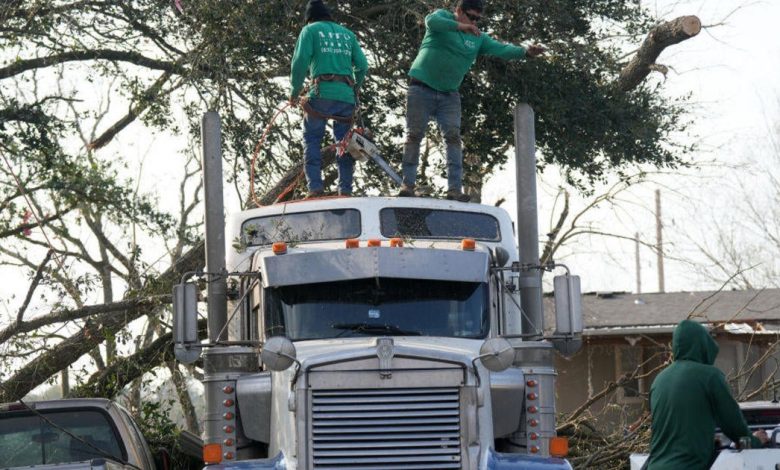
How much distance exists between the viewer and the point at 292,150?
16.1 m

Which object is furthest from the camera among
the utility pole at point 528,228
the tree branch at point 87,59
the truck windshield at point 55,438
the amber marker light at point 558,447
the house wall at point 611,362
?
the house wall at point 611,362

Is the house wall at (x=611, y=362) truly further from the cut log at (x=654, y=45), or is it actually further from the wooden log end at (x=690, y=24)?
the wooden log end at (x=690, y=24)

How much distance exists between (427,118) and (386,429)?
4360 millimetres

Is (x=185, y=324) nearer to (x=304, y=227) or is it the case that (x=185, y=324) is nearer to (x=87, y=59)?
(x=304, y=227)

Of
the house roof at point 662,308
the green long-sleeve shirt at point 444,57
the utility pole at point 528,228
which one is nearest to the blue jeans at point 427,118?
the green long-sleeve shirt at point 444,57

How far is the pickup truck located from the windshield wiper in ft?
7.35

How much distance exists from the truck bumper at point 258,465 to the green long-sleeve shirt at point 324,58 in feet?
14.0

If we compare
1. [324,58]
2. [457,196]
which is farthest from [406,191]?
[324,58]

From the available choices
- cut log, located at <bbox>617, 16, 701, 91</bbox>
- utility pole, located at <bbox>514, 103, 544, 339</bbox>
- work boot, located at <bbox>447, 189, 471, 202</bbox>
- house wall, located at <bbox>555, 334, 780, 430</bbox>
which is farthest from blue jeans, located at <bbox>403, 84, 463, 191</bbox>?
house wall, located at <bbox>555, 334, 780, 430</bbox>

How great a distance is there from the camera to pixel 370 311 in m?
10.1

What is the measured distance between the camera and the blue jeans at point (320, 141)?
40.7 ft

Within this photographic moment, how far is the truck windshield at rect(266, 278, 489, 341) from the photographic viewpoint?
33.0 ft

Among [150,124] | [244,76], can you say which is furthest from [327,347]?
[150,124]

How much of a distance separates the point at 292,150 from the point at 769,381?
628cm
